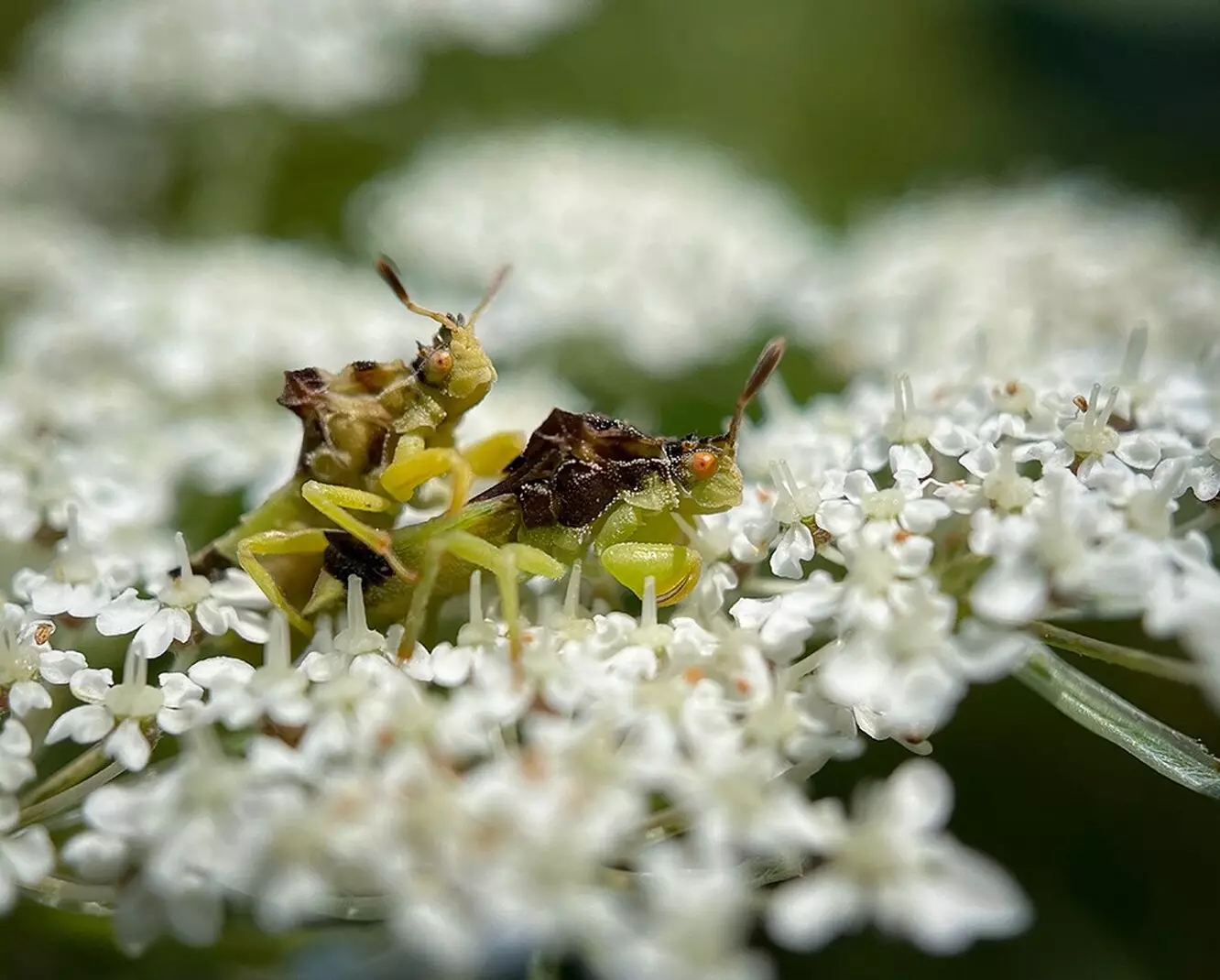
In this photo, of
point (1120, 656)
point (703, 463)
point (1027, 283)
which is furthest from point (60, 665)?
point (1027, 283)

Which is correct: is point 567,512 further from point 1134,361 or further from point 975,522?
point 1134,361

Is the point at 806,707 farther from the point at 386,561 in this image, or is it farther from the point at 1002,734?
the point at 1002,734

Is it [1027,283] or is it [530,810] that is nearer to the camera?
[530,810]

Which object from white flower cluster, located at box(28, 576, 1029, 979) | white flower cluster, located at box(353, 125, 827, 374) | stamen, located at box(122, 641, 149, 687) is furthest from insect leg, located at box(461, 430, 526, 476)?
white flower cluster, located at box(353, 125, 827, 374)

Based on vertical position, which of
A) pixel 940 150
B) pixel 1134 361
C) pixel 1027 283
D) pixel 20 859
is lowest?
pixel 20 859

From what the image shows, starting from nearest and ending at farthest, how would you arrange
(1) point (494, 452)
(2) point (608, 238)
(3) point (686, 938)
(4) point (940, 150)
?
(3) point (686, 938), (1) point (494, 452), (2) point (608, 238), (4) point (940, 150)

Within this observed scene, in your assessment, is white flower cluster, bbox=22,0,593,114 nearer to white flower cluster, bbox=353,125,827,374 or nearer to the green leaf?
white flower cluster, bbox=353,125,827,374

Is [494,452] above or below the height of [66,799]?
above
